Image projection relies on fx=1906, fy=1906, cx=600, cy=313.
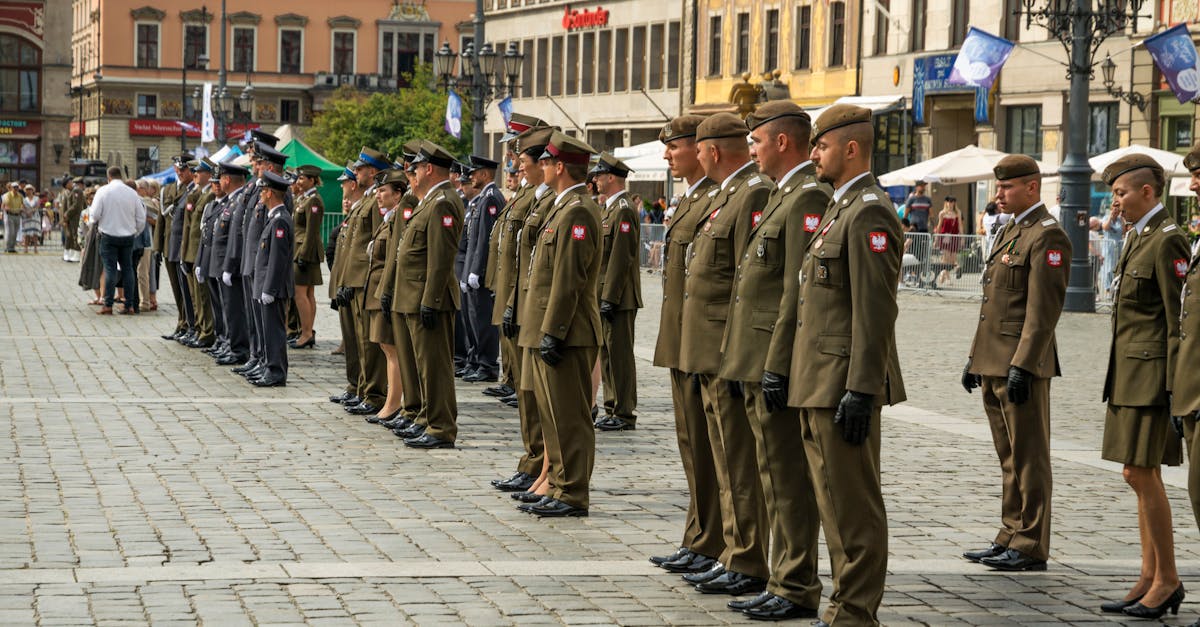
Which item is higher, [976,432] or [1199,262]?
[1199,262]

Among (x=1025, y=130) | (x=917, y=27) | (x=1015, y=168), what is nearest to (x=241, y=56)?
(x=917, y=27)

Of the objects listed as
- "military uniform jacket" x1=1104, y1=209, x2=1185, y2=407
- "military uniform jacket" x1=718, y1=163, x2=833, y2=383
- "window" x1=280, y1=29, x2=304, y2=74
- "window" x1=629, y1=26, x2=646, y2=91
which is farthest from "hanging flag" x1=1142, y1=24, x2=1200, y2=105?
"window" x1=280, y1=29, x2=304, y2=74

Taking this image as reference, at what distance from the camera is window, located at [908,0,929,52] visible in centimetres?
4791

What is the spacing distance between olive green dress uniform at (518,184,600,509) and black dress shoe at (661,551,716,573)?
5.16 feet

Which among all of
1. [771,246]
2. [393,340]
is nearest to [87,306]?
[393,340]

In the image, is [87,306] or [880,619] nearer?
[880,619]

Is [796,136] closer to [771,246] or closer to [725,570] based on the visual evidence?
[771,246]

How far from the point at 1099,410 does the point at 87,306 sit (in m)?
15.9

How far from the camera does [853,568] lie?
6914 mm

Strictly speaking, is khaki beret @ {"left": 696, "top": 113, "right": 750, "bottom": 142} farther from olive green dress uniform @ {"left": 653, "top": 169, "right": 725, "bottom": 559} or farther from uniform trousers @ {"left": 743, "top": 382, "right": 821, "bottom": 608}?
uniform trousers @ {"left": 743, "top": 382, "right": 821, "bottom": 608}

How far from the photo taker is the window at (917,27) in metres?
47.9

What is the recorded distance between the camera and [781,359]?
23.8ft

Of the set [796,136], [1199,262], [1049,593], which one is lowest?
[1049,593]

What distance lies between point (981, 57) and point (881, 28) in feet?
65.4
